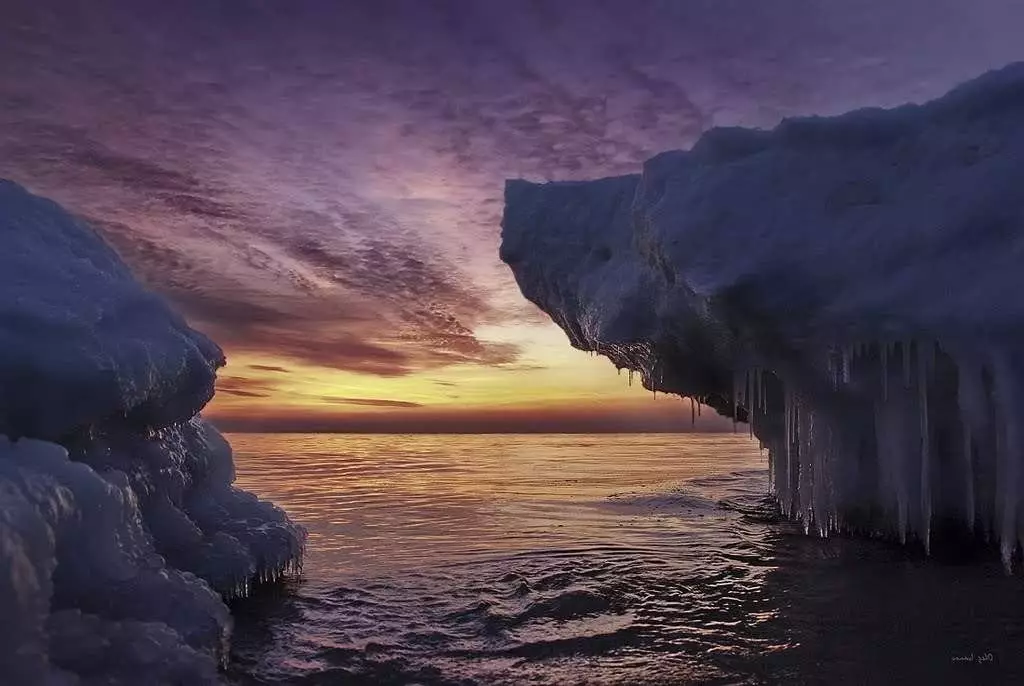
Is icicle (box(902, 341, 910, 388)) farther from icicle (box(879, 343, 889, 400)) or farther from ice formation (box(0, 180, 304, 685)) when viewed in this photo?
ice formation (box(0, 180, 304, 685))

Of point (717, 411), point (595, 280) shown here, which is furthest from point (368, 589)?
point (717, 411)

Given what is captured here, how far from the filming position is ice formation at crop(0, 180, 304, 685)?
4328 mm

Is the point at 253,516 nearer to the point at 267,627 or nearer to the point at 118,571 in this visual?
the point at 267,627

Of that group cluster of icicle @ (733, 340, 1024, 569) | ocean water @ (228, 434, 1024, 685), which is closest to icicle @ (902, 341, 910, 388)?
cluster of icicle @ (733, 340, 1024, 569)

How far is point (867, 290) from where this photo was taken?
28.8 feet

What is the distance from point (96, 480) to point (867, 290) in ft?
28.5

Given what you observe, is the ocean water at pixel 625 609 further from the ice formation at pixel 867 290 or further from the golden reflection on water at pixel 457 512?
the ice formation at pixel 867 290

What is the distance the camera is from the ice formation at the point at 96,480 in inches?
170

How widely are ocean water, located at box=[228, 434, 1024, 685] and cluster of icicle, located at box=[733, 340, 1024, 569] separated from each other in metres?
0.75

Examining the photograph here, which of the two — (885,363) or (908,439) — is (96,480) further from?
(908,439)

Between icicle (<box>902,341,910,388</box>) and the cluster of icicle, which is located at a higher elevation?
icicle (<box>902,341,910,388</box>)

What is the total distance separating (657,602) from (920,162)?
262 inches

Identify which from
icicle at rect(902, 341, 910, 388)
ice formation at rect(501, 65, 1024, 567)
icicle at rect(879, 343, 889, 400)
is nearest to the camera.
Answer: ice formation at rect(501, 65, 1024, 567)

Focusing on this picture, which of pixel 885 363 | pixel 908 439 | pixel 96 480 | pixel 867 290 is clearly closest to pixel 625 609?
pixel 885 363
